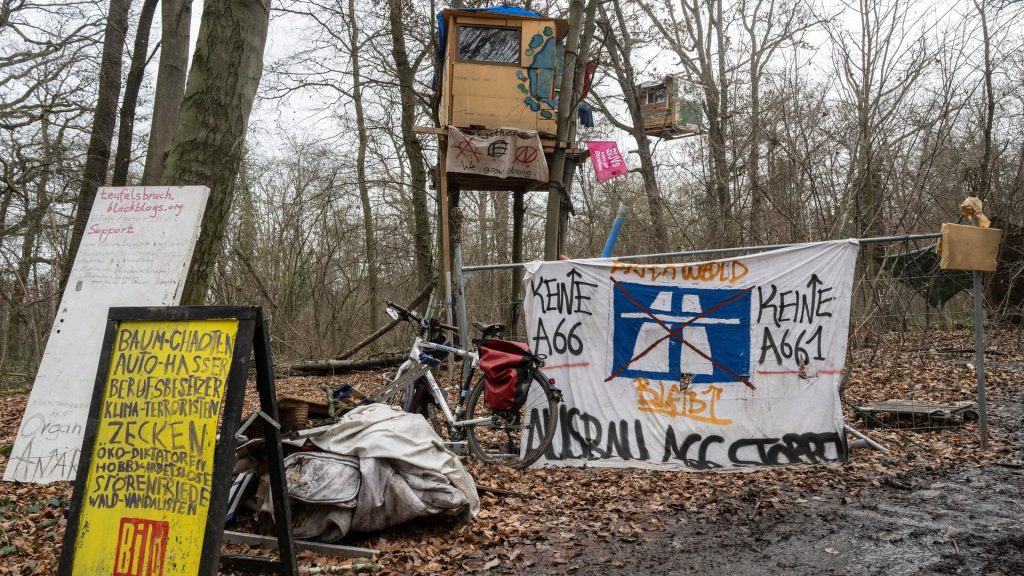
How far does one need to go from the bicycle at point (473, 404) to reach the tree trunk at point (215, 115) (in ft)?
5.96

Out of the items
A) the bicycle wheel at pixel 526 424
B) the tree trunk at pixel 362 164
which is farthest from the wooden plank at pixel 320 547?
the tree trunk at pixel 362 164

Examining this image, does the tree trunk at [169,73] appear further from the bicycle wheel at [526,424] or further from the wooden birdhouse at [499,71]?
the bicycle wheel at [526,424]

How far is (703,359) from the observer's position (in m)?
5.73

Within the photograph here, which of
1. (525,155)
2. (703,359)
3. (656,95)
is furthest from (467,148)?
(656,95)

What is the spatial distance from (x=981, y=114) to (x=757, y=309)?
8.39 m

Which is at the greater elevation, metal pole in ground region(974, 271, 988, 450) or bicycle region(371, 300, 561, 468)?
metal pole in ground region(974, 271, 988, 450)

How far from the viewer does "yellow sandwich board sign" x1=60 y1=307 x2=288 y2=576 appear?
293cm

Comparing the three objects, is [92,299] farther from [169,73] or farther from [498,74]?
[498,74]

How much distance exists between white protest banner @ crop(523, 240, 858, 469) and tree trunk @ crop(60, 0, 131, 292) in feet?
28.9

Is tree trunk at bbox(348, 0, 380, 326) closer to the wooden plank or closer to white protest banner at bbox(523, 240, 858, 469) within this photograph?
white protest banner at bbox(523, 240, 858, 469)

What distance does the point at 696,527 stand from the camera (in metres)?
4.30

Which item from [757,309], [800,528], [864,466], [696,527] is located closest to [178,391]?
[696,527]

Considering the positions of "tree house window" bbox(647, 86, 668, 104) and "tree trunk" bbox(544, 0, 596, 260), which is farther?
"tree house window" bbox(647, 86, 668, 104)

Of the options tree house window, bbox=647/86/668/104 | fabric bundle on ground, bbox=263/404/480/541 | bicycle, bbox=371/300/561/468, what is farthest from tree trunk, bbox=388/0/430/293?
fabric bundle on ground, bbox=263/404/480/541
